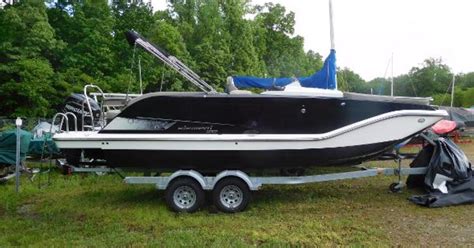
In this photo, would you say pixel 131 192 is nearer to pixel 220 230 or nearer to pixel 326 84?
pixel 220 230

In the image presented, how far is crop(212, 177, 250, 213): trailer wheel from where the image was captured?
19.9 feet

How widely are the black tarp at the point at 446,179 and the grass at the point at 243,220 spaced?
0.17m

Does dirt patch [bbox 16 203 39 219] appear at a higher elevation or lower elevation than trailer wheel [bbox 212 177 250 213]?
lower

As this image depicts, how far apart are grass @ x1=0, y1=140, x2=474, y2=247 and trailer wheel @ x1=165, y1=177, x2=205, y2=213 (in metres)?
0.16

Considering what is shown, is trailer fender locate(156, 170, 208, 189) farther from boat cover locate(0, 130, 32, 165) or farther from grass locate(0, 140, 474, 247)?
boat cover locate(0, 130, 32, 165)

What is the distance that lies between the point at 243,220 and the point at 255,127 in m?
1.36

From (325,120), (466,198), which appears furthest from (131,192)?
(466,198)

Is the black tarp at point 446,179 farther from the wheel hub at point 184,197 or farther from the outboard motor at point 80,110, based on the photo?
the outboard motor at point 80,110

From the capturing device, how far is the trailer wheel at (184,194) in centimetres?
609

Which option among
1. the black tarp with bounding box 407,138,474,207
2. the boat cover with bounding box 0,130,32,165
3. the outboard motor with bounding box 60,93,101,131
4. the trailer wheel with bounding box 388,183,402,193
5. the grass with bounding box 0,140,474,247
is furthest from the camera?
the boat cover with bounding box 0,130,32,165

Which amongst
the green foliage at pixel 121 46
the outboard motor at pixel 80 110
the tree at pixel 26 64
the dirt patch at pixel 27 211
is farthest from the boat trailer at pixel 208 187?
the tree at pixel 26 64

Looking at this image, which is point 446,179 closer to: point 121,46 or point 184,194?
point 184,194

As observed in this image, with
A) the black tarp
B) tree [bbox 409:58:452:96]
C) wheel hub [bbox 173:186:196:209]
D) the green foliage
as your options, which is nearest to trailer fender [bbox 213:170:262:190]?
wheel hub [bbox 173:186:196:209]

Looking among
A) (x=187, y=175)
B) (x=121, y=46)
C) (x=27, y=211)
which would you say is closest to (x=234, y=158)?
(x=187, y=175)
